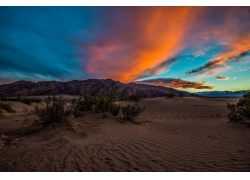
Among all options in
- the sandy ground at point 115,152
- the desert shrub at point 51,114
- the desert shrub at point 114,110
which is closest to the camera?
the sandy ground at point 115,152

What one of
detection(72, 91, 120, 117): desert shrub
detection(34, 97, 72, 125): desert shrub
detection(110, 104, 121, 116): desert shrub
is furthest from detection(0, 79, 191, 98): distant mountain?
detection(34, 97, 72, 125): desert shrub

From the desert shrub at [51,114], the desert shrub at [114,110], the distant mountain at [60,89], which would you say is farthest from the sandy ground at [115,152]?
the distant mountain at [60,89]

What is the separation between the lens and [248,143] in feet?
13.6

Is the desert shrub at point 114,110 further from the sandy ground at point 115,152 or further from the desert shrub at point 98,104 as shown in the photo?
the sandy ground at point 115,152

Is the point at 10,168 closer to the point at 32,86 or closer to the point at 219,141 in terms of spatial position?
the point at 219,141

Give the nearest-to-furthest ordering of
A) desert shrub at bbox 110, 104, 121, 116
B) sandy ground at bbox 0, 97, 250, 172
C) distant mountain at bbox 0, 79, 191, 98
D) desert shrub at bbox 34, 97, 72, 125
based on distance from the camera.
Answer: sandy ground at bbox 0, 97, 250, 172
desert shrub at bbox 34, 97, 72, 125
desert shrub at bbox 110, 104, 121, 116
distant mountain at bbox 0, 79, 191, 98

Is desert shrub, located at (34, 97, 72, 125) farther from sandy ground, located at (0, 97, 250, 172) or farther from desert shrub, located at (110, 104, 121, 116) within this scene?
desert shrub, located at (110, 104, 121, 116)

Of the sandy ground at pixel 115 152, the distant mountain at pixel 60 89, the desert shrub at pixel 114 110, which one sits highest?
the distant mountain at pixel 60 89

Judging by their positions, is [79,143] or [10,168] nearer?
[10,168]

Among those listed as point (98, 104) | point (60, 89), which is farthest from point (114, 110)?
point (60, 89)

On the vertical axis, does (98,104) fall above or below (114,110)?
above

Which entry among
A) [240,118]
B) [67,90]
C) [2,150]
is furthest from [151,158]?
[67,90]

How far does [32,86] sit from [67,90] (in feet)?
39.7

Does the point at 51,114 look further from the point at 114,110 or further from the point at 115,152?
the point at 115,152
